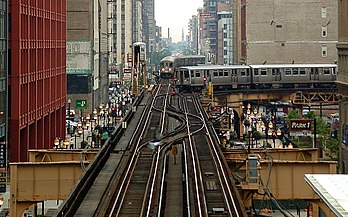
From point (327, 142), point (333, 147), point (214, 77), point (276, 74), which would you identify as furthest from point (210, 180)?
point (276, 74)

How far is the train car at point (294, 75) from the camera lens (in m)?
85.2

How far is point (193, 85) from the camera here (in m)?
84.1

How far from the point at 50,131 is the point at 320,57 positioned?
55846mm

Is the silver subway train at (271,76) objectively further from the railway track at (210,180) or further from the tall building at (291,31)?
the railway track at (210,180)

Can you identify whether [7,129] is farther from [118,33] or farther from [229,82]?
[118,33]

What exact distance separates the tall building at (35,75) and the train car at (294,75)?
73.8 feet

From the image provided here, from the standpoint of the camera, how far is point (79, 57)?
92.5 meters

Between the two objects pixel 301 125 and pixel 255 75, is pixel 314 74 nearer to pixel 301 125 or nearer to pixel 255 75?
pixel 255 75

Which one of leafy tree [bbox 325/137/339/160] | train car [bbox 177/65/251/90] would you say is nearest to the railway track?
leafy tree [bbox 325/137/339/160]

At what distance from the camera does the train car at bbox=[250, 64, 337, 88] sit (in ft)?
280

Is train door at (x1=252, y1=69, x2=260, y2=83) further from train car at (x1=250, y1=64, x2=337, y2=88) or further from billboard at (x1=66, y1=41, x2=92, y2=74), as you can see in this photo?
billboard at (x1=66, y1=41, x2=92, y2=74)

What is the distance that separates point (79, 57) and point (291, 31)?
110ft

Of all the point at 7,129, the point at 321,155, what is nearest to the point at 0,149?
the point at 7,129

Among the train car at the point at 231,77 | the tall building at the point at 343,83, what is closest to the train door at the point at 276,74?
the train car at the point at 231,77
